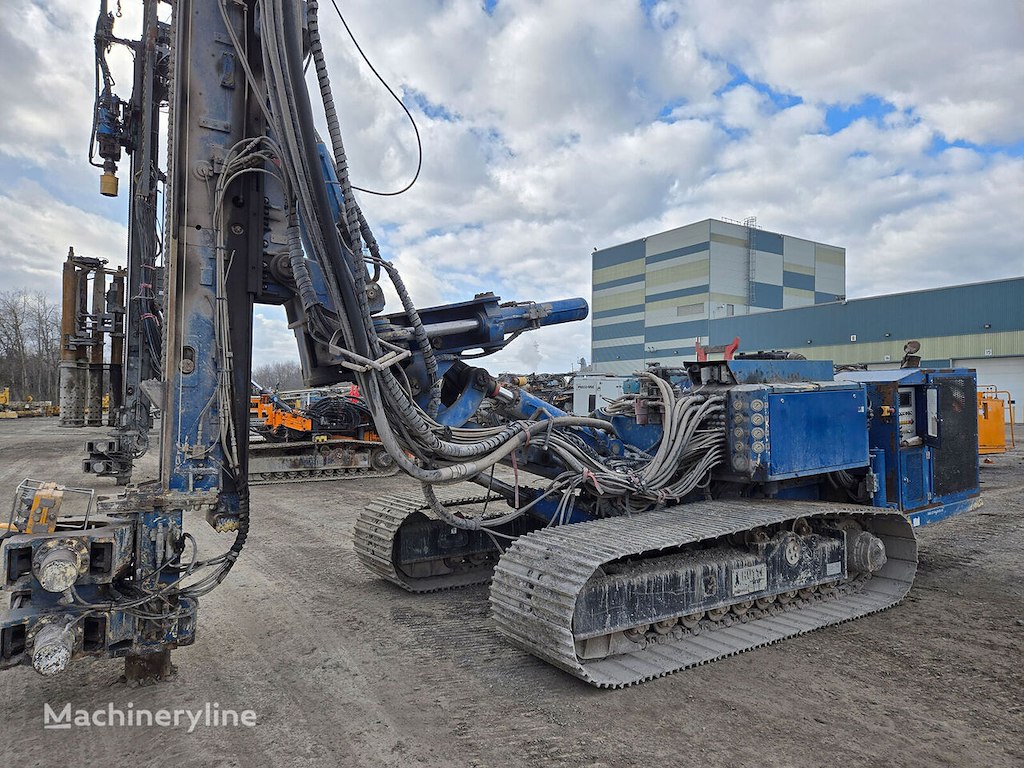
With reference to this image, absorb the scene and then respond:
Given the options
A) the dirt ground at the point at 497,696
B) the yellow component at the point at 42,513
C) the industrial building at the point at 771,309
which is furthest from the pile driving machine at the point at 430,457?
the industrial building at the point at 771,309

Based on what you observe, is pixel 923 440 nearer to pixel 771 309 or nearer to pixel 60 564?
pixel 60 564

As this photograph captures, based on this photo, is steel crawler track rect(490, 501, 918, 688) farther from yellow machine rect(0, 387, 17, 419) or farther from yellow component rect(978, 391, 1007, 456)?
yellow machine rect(0, 387, 17, 419)

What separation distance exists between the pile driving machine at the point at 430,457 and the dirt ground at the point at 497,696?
10.1 inches

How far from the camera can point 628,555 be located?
161 inches

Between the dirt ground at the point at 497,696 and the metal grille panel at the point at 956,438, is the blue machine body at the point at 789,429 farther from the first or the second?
the metal grille panel at the point at 956,438

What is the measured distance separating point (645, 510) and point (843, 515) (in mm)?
1630

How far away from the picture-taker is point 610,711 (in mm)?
3641

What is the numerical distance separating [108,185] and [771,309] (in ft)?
157

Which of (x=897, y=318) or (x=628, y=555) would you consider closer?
(x=628, y=555)

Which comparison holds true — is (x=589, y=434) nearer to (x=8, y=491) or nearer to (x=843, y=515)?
(x=843, y=515)

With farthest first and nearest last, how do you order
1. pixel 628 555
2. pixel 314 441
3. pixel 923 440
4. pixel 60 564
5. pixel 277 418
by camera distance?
1. pixel 277 418
2. pixel 314 441
3. pixel 923 440
4. pixel 628 555
5. pixel 60 564

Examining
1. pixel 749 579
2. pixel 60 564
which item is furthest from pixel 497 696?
pixel 60 564

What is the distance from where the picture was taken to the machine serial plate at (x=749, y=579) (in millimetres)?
4758

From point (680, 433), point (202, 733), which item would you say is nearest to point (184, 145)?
point (202, 733)
